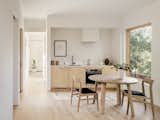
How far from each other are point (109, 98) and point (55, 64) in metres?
2.33

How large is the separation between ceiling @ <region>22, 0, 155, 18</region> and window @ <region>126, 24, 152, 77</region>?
66cm

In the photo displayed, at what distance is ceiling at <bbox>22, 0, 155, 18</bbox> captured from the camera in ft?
19.1

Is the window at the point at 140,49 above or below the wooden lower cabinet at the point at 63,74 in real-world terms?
above

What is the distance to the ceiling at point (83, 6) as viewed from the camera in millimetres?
5834

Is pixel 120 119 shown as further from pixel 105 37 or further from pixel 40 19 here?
pixel 40 19

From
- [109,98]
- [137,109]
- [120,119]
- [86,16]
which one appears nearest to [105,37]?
[86,16]

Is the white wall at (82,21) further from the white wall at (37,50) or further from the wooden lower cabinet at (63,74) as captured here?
the white wall at (37,50)

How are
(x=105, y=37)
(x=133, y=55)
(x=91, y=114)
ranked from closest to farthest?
(x=91, y=114), (x=133, y=55), (x=105, y=37)

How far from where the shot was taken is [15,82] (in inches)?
205

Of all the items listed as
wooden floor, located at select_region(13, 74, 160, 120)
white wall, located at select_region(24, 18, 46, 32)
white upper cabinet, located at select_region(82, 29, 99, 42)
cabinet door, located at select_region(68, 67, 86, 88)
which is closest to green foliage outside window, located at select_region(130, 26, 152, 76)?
wooden floor, located at select_region(13, 74, 160, 120)

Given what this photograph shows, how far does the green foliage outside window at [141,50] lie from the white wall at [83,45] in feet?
4.21

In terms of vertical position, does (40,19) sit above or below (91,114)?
above

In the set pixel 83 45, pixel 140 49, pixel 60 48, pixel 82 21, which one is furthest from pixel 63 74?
pixel 140 49

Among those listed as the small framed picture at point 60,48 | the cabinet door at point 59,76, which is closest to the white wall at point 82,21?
the small framed picture at point 60,48
